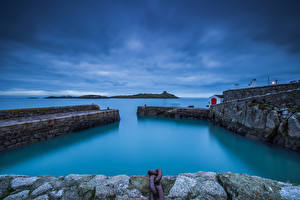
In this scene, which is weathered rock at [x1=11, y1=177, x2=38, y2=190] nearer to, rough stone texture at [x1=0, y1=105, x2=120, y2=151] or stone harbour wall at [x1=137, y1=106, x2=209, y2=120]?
rough stone texture at [x1=0, y1=105, x2=120, y2=151]

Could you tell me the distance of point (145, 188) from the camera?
5.90 feet

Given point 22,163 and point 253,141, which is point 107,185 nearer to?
point 22,163

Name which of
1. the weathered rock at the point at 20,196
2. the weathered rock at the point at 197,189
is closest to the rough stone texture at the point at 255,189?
the weathered rock at the point at 197,189

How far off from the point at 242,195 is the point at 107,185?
1946 mm

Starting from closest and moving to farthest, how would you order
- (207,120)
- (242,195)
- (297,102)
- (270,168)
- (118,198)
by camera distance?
(242,195) < (118,198) < (270,168) < (297,102) < (207,120)

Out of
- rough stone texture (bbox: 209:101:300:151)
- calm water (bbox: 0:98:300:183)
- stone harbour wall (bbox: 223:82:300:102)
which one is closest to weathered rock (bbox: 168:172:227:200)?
calm water (bbox: 0:98:300:183)

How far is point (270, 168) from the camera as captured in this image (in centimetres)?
517

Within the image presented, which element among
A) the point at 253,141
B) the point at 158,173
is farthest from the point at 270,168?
the point at 158,173

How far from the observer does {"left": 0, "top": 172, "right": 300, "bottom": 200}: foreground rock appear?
160 centimetres

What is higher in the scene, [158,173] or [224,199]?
[158,173]

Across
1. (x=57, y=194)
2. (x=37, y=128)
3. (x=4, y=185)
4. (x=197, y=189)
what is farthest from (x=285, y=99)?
(x=37, y=128)

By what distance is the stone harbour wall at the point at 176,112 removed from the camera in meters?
16.5

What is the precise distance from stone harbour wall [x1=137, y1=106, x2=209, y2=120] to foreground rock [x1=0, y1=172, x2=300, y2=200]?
Result: 15.6 metres

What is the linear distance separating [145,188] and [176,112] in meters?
16.8
